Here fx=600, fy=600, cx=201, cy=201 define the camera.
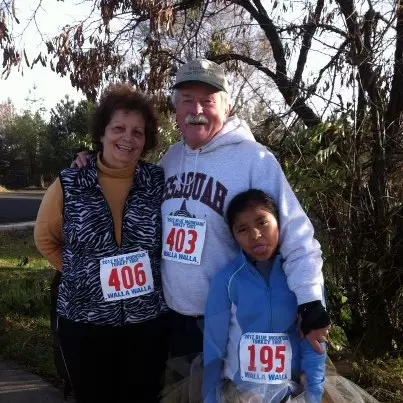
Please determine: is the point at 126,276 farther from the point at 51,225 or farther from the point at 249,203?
the point at 249,203

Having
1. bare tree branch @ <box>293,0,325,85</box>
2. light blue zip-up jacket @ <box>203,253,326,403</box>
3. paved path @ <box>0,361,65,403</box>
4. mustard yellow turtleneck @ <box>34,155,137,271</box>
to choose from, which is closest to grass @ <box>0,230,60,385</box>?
paved path @ <box>0,361,65,403</box>

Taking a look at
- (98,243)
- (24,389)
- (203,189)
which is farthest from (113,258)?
(24,389)

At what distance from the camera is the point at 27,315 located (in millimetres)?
5902

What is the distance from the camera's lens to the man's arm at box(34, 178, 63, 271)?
2832 millimetres

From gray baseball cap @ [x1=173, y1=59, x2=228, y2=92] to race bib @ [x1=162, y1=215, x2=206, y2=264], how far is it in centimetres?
60

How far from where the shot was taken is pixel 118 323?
2773 millimetres

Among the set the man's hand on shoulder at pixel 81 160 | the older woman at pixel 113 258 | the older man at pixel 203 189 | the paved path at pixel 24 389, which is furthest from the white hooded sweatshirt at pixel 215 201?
the paved path at pixel 24 389

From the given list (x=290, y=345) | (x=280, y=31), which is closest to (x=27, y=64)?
(x=280, y=31)

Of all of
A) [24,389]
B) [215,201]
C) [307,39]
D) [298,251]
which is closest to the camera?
[298,251]

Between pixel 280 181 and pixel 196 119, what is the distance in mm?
458

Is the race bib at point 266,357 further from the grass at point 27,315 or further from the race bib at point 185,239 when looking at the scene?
the grass at point 27,315

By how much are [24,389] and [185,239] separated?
232cm

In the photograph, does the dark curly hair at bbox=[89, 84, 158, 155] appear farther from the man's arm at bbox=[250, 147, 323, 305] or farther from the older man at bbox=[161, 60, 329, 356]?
the man's arm at bbox=[250, 147, 323, 305]

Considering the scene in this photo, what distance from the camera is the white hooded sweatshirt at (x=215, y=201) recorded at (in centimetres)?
252
